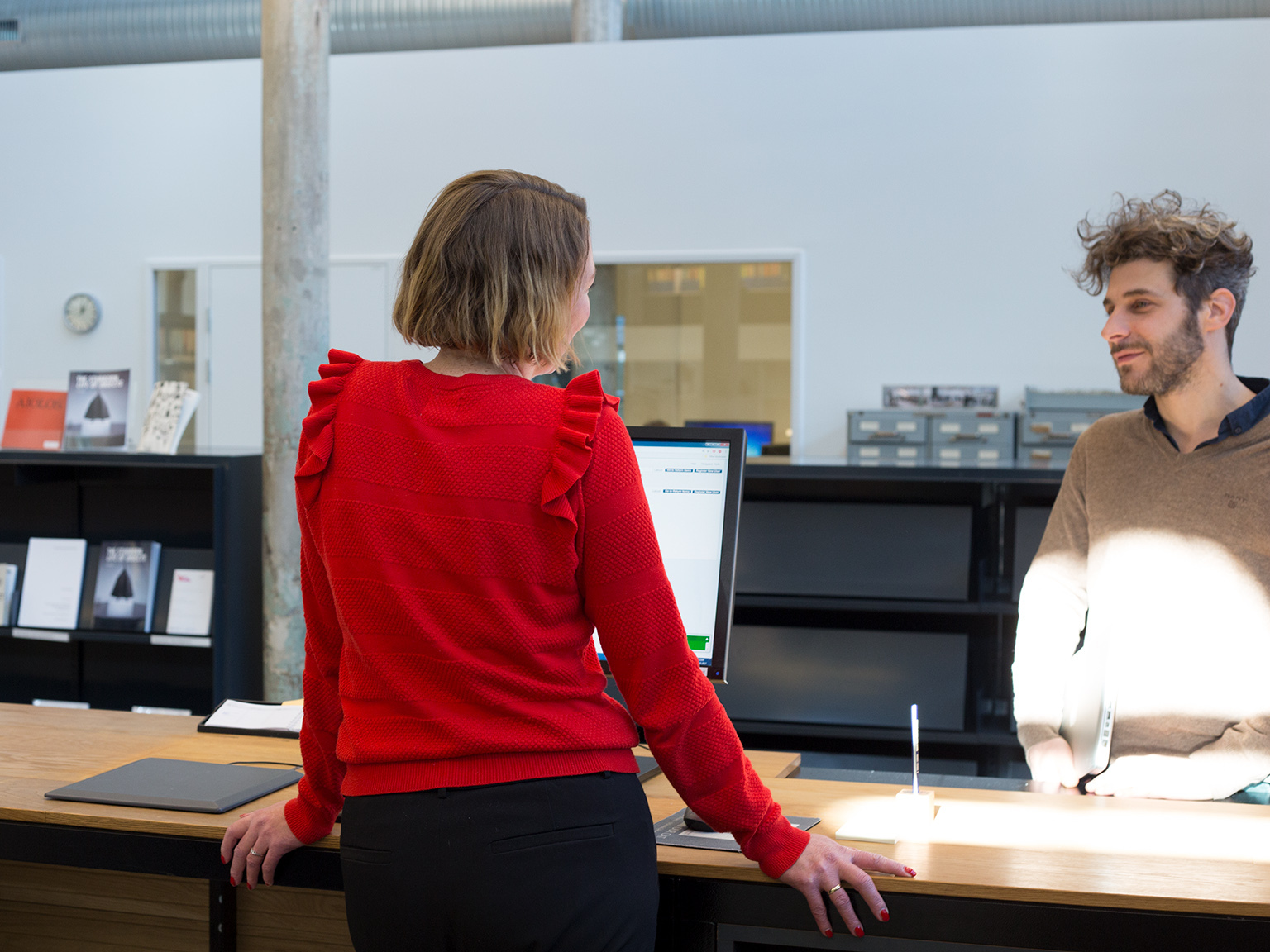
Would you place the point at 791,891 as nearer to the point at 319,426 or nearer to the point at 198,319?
the point at 319,426

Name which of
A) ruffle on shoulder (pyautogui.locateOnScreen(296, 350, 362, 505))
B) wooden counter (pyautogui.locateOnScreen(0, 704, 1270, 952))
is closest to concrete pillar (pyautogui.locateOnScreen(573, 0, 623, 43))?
wooden counter (pyautogui.locateOnScreen(0, 704, 1270, 952))

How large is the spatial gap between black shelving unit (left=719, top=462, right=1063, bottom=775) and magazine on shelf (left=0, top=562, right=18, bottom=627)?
91.9 inches

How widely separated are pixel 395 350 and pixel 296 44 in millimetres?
2177

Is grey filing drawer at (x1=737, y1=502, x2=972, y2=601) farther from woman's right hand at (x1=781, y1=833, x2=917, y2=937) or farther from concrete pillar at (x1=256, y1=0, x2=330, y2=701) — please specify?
woman's right hand at (x1=781, y1=833, x2=917, y2=937)

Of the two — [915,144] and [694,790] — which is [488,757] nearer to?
[694,790]

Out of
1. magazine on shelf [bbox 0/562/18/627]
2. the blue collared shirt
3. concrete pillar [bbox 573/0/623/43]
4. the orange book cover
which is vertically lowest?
magazine on shelf [bbox 0/562/18/627]

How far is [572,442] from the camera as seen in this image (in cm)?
101

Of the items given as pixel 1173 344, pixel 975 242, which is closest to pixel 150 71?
pixel 975 242

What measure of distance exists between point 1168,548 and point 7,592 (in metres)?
3.45

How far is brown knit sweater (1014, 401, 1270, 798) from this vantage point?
169 centimetres

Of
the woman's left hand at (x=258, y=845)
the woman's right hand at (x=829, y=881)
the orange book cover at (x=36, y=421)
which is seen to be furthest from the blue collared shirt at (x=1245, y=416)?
the orange book cover at (x=36, y=421)

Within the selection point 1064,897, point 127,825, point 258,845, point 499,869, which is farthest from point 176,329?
point 1064,897

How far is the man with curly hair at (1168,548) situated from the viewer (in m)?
1.69

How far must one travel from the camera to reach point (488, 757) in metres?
1.00
